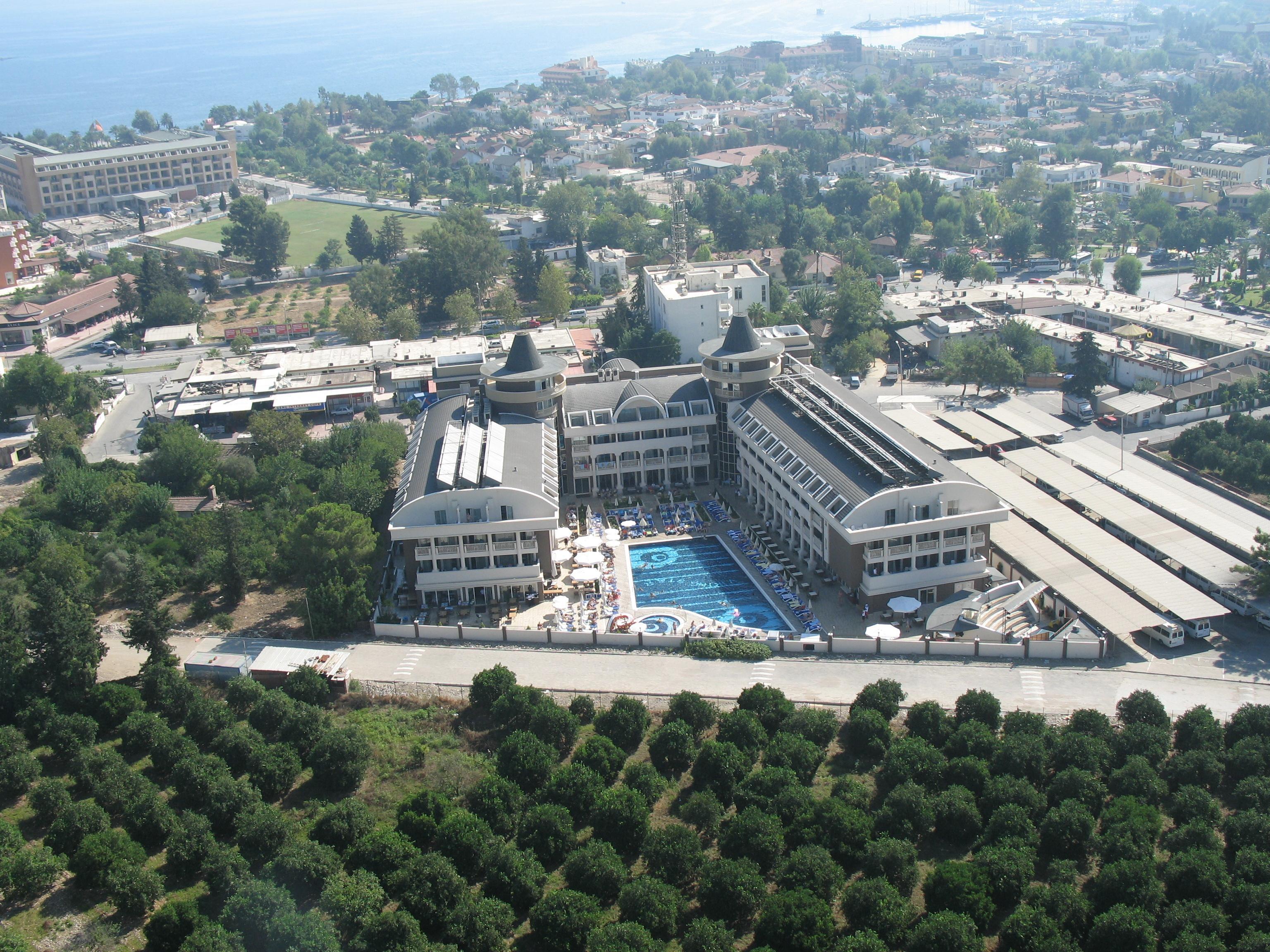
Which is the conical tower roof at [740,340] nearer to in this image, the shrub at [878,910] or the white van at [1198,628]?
the white van at [1198,628]

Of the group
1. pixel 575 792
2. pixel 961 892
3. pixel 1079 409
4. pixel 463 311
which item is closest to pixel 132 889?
pixel 575 792

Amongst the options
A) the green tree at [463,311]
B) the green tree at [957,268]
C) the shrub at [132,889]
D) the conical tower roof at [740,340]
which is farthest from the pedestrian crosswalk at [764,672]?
the green tree at [957,268]

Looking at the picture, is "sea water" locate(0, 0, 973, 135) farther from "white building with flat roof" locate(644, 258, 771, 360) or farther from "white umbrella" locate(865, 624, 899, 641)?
"white umbrella" locate(865, 624, 899, 641)

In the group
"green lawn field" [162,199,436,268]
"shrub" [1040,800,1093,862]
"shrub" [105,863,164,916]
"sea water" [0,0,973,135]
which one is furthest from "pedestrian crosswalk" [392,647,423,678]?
"sea water" [0,0,973,135]

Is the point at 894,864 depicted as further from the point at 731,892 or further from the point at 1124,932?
the point at 1124,932

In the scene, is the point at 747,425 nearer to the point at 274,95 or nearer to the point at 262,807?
the point at 262,807

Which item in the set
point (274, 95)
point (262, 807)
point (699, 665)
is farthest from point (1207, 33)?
point (262, 807)
